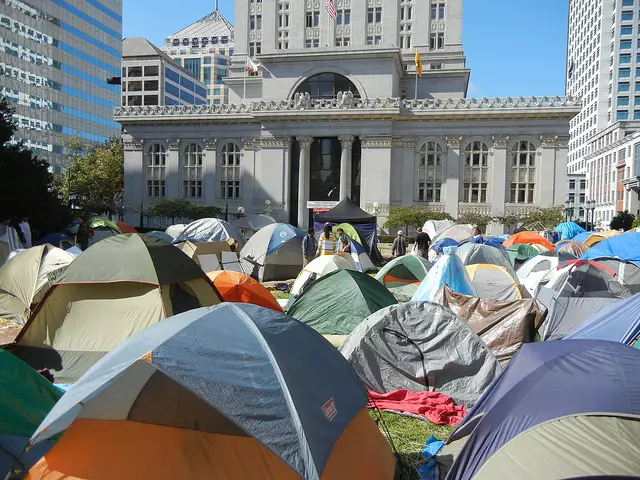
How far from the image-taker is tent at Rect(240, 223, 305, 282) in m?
20.0

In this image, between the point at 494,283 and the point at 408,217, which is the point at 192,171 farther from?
the point at 494,283

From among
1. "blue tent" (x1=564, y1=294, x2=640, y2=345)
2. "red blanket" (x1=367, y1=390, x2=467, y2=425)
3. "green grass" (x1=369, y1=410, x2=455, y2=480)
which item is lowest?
"green grass" (x1=369, y1=410, x2=455, y2=480)

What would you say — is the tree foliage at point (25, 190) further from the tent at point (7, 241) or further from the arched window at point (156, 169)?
the arched window at point (156, 169)

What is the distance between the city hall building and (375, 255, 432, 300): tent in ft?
85.0

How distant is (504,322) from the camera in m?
9.65

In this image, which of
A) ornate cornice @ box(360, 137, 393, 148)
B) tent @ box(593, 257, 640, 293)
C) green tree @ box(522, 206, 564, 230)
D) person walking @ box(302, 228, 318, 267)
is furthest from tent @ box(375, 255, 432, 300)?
ornate cornice @ box(360, 137, 393, 148)

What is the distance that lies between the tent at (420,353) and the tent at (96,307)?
9.56 feet

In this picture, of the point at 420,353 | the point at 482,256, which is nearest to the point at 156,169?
the point at 482,256

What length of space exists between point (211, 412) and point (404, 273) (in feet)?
38.9

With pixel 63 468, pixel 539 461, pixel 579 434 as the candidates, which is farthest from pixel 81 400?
pixel 579 434

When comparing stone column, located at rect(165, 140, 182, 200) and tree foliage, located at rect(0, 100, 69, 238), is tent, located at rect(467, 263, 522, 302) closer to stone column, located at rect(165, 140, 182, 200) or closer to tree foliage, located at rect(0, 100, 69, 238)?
tree foliage, located at rect(0, 100, 69, 238)

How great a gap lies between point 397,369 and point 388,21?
46.6m

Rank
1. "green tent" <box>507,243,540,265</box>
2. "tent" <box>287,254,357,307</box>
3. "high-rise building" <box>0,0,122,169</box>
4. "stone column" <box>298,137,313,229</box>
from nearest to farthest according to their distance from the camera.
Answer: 1. "tent" <box>287,254,357,307</box>
2. "green tent" <box>507,243,540,265</box>
3. "stone column" <box>298,137,313,229</box>
4. "high-rise building" <box>0,0,122,169</box>

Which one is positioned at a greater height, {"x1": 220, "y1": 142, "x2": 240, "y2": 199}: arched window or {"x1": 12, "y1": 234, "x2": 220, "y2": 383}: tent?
{"x1": 220, "y1": 142, "x2": 240, "y2": 199}: arched window
